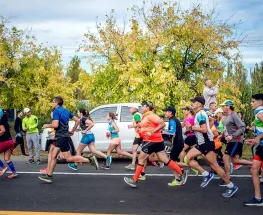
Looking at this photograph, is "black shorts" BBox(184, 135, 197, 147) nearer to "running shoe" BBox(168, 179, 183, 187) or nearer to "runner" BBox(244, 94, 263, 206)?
"running shoe" BBox(168, 179, 183, 187)

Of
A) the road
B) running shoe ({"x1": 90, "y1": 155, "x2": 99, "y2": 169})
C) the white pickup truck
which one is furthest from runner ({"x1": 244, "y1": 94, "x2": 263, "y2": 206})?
the white pickup truck

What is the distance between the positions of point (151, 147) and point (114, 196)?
4.74ft

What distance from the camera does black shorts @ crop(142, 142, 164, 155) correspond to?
977cm

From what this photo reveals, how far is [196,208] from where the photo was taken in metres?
7.82

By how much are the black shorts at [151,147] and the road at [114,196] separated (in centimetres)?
77

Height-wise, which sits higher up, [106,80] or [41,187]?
[106,80]

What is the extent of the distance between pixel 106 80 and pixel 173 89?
9.36ft

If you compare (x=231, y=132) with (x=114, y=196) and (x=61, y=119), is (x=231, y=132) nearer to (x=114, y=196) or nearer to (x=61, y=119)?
(x=114, y=196)

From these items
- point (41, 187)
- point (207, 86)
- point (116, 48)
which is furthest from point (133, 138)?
point (116, 48)

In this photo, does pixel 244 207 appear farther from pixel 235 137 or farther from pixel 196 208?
pixel 235 137

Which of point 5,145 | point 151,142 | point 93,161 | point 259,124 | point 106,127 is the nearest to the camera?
point 259,124

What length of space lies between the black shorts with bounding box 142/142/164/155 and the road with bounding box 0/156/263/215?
77 centimetres

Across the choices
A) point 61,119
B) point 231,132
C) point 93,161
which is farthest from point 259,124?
point 93,161

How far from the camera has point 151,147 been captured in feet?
32.2
